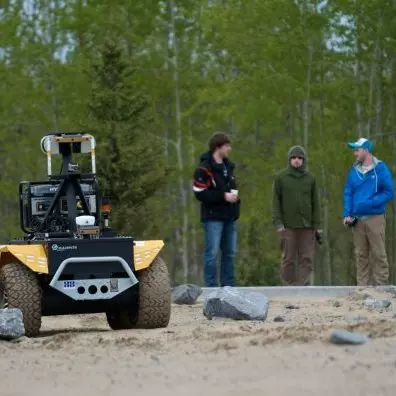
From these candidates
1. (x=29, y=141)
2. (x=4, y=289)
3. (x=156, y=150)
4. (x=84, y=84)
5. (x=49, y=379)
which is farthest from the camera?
(x=29, y=141)

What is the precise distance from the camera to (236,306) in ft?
40.0

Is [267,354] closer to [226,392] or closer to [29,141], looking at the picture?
[226,392]

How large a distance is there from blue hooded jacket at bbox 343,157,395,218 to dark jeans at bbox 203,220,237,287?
1.51m

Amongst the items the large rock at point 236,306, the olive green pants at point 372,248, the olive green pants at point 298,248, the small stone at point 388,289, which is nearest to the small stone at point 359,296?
the small stone at point 388,289

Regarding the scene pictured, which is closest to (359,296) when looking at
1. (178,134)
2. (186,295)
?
(186,295)

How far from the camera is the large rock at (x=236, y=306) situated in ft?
39.8

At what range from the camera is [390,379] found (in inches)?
291

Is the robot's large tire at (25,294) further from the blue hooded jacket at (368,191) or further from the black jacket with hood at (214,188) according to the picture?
the blue hooded jacket at (368,191)

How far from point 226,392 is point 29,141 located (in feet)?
102

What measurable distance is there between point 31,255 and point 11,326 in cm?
109

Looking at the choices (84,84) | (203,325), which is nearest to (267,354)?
(203,325)

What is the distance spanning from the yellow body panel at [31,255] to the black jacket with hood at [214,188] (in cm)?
509

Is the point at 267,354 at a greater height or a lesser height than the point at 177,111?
lesser

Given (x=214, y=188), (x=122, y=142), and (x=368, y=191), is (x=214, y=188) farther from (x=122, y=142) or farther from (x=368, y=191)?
(x=122, y=142)
